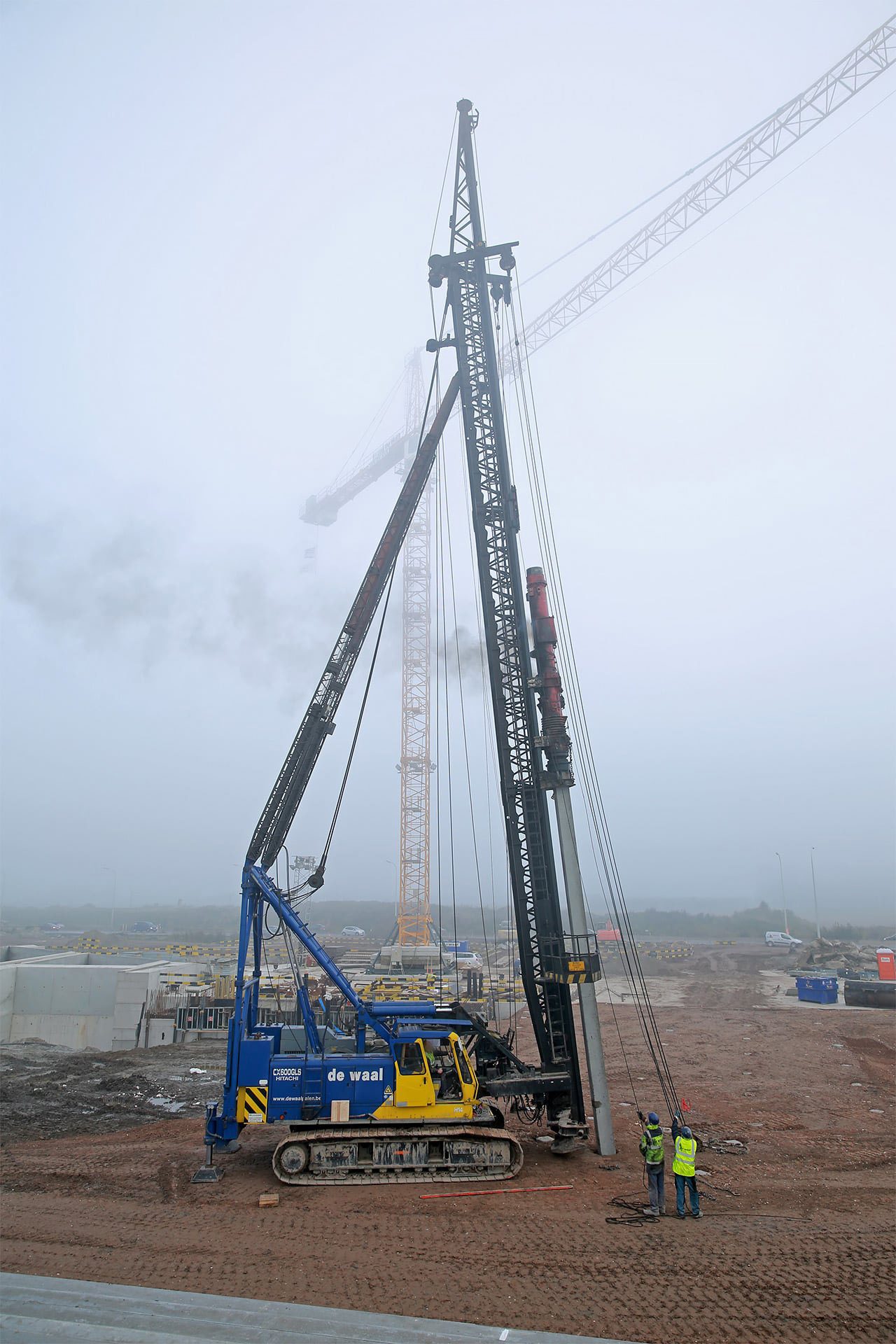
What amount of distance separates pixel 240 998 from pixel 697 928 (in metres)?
91.9

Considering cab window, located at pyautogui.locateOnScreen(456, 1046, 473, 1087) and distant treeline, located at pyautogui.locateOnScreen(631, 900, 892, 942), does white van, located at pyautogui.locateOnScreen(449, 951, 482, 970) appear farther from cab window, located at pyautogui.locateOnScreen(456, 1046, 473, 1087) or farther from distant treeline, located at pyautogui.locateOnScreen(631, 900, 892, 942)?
distant treeline, located at pyautogui.locateOnScreen(631, 900, 892, 942)

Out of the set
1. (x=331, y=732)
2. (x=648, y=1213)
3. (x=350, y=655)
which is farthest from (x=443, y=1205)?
(x=350, y=655)

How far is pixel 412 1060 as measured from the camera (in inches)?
497

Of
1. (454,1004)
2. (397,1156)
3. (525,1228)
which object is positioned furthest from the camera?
(454,1004)

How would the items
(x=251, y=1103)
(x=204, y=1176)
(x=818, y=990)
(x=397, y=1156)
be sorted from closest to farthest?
Result: (x=204, y=1176) < (x=397, y=1156) < (x=251, y=1103) < (x=818, y=990)

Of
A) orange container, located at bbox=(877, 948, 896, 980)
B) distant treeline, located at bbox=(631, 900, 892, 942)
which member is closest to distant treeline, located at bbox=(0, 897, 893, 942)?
distant treeline, located at bbox=(631, 900, 892, 942)

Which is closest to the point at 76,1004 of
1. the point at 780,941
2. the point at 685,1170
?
the point at 685,1170

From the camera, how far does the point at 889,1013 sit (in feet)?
94.1

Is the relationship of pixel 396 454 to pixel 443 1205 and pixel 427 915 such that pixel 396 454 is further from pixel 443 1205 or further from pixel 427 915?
pixel 443 1205

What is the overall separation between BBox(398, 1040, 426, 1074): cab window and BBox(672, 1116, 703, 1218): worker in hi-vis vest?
4.21m

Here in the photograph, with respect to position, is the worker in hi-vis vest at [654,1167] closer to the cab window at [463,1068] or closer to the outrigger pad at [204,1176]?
the cab window at [463,1068]

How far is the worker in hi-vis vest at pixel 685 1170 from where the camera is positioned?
32.7 ft

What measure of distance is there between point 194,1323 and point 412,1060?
19.6 feet

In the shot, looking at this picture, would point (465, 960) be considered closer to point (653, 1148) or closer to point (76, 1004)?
point (76, 1004)
